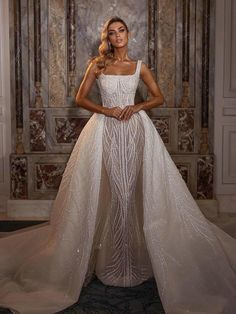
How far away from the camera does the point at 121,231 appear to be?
3920 millimetres

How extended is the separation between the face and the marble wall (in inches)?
83.1

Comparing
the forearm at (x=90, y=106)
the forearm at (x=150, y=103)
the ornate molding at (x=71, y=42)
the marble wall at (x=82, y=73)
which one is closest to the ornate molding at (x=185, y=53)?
the marble wall at (x=82, y=73)

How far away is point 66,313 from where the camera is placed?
3.37m

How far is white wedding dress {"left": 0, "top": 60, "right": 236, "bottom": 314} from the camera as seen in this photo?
3521mm

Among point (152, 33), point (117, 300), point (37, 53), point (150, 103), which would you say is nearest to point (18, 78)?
point (37, 53)

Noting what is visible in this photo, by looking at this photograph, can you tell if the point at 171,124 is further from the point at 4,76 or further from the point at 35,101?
the point at 4,76

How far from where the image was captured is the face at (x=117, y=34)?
383cm

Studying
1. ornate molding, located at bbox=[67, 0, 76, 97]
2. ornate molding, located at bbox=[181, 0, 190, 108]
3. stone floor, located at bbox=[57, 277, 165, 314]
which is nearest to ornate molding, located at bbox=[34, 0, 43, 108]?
ornate molding, located at bbox=[67, 0, 76, 97]

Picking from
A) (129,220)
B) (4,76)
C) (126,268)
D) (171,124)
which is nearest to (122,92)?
(129,220)

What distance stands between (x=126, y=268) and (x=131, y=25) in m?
3.00

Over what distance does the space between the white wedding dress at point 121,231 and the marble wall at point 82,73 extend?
6.49 ft

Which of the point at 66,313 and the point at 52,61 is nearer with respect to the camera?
the point at 66,313

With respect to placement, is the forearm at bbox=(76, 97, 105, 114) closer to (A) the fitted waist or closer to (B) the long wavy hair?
(A) the fitted waist

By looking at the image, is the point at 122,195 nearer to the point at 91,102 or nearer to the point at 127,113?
the point at 127,113
